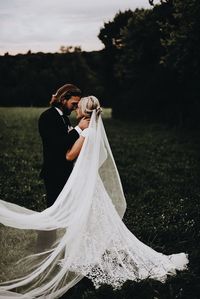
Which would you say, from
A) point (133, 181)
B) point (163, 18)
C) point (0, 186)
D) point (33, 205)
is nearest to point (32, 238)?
point (33, 205)

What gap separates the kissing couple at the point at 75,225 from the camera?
527 centimetres

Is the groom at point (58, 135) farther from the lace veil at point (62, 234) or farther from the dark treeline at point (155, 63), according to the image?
the dark treeline at point (155, 63)

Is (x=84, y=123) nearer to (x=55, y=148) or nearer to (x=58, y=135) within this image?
(x=58, y=135)

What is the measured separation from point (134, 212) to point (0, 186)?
406 centimetres

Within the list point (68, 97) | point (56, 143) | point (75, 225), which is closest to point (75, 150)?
point (56, 143)

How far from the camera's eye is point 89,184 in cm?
580

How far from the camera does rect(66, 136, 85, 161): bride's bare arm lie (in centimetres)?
582

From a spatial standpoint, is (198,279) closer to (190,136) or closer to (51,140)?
(51,140)

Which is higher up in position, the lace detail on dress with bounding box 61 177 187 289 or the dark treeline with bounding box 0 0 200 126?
the dark treeline with bounding box 0 0 200 126

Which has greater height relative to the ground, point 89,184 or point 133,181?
point 89,184

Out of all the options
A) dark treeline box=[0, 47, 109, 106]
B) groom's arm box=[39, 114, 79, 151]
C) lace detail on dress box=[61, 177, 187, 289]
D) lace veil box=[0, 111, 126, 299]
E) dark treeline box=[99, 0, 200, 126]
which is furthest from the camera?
dark treeline box=[0, 47, 109, 106]

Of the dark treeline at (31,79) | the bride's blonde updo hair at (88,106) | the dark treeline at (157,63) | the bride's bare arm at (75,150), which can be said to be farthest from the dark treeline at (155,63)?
the bride's bare arm at (75,150)

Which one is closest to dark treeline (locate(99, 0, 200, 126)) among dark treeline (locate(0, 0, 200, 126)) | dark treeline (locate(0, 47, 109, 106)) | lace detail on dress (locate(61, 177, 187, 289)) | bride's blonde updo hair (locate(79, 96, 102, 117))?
dark treeline (locate(0, 0, 200, 126))

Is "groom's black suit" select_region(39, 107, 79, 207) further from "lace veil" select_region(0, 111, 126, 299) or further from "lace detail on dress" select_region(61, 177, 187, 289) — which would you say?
"lace detail on dress" select_region(61, 177, 187, 289)
